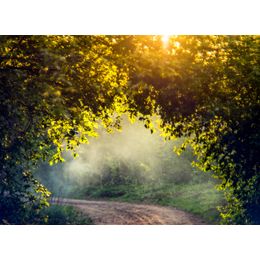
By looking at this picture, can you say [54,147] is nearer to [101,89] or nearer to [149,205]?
[101,89]

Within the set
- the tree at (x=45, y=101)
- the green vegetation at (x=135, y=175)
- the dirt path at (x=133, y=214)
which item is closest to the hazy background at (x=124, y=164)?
the green vegetation at (x=135, y=175)

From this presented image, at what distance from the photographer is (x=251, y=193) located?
6836 millimetres

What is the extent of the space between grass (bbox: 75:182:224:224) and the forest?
0.04 feet

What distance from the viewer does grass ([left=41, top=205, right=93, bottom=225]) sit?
672cm

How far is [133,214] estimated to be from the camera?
6.66 meters

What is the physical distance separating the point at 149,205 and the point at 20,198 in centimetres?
184

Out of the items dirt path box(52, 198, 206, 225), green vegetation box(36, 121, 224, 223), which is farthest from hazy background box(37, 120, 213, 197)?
dirt path box(52, 198, 206, 225)

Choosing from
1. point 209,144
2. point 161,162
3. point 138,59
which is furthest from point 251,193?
point 138,59

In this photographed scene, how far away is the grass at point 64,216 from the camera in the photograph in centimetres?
672

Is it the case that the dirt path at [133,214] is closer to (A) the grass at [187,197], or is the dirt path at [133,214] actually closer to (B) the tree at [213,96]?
(A) the grass at [187,197]

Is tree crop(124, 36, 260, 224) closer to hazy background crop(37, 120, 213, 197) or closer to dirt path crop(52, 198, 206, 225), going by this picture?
hazy background crop(37, 120, 213, 197)

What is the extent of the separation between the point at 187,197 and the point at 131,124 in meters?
1.26

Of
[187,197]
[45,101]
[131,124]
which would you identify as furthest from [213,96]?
[45,101]

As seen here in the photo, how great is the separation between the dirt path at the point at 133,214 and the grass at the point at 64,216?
0.07 m
